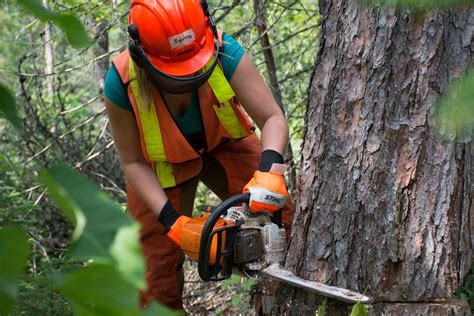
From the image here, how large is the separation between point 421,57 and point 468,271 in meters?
0.86

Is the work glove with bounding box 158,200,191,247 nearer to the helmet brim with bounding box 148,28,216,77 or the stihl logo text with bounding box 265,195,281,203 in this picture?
the stihl logo text with bounding box 265,195,281,203

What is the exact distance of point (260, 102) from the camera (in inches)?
131

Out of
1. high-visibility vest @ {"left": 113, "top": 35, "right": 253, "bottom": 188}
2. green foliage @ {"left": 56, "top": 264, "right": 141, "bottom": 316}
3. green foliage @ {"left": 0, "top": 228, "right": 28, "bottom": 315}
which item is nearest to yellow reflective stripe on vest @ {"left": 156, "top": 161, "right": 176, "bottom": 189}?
high-visibility vest @ {"left": 113, "top": 35, "right": 253, "bottom": 188}

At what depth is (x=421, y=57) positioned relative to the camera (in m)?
2.44

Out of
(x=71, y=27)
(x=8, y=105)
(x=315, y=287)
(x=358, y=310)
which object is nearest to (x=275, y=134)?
(x=315, y=287)

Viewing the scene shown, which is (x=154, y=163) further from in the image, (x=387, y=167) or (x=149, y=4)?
(x=387, y=167)

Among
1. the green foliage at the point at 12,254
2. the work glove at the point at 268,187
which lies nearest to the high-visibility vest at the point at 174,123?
the work glove at the point at 268,187

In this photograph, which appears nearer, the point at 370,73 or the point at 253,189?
the point at 370,73

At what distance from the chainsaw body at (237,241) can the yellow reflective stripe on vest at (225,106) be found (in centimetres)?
61

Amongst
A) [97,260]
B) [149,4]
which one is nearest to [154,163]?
[149,4]

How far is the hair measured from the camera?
3.17 meters

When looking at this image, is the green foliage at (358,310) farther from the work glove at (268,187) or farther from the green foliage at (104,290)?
the green foliage at (104,290)

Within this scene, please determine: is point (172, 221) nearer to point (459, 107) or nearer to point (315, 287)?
point (315, 287)

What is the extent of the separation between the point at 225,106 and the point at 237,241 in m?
0.84
